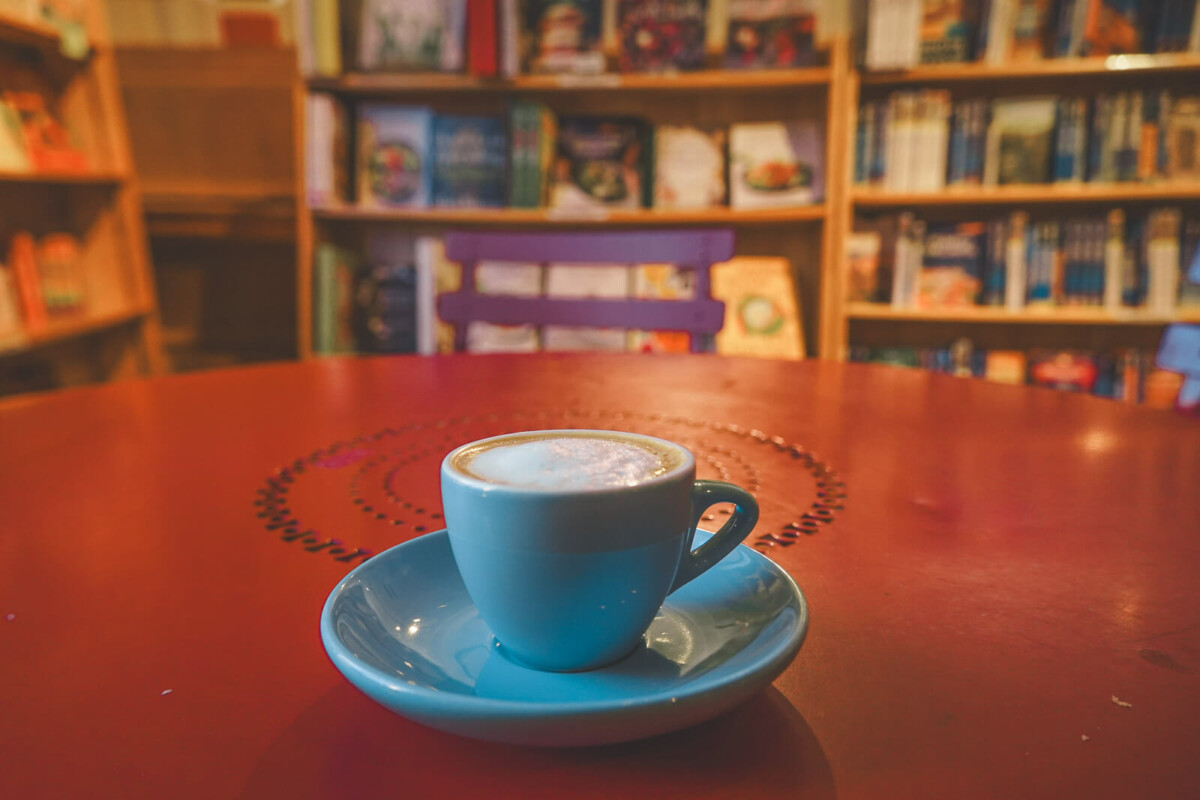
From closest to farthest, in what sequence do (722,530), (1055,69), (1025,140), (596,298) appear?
(722,530)
(596,298)
(1055,69)
(1025,140)

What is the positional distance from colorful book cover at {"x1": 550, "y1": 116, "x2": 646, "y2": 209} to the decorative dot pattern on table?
6.02 feet

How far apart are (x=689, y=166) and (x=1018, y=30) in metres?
0.99

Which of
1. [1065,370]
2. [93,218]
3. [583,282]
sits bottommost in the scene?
[1065,370]

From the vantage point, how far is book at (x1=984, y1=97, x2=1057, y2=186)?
2.25 m

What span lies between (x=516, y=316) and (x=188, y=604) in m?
1.10

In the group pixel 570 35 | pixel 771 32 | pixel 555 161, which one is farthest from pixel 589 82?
pixel 771 32

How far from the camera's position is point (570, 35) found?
2.40 metres

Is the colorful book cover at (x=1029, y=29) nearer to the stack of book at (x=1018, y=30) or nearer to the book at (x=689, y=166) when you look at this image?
the stack of book at (x=1018, y=30)

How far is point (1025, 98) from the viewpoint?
2254mm

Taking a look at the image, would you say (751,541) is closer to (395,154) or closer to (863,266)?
(863,266)

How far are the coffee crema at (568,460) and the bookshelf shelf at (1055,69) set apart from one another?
2267 millimetres

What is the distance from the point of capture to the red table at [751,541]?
268mm

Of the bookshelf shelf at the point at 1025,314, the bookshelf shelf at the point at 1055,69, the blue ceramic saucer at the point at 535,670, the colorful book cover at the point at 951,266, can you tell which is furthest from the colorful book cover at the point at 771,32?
the blue ceramic saucer at the point at 535,670

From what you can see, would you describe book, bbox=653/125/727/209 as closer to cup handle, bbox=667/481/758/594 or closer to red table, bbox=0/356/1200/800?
red table, bbox=0/356/1200/800
